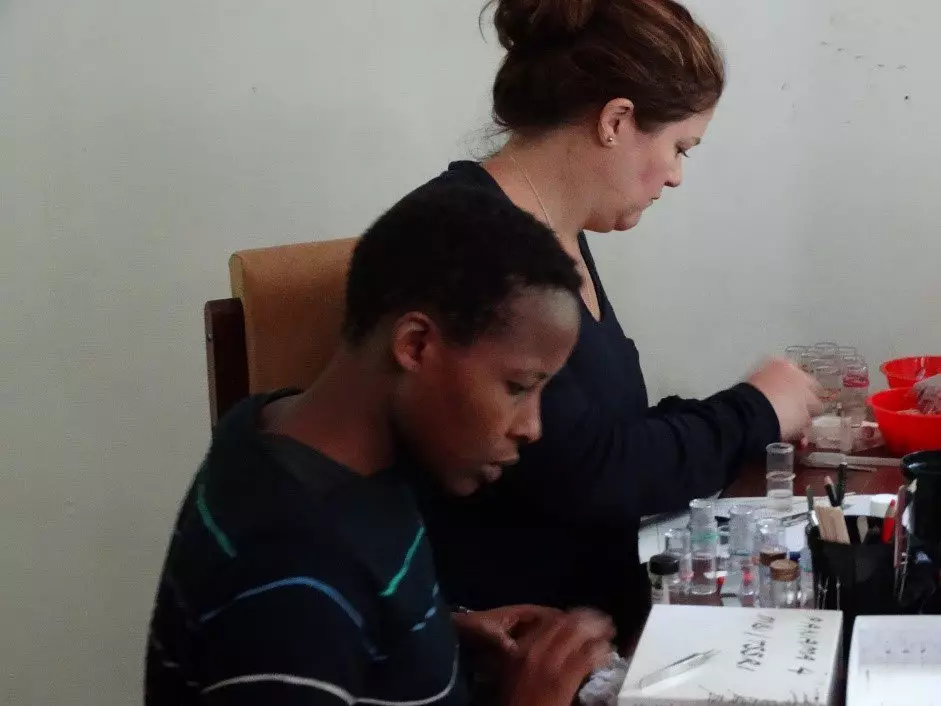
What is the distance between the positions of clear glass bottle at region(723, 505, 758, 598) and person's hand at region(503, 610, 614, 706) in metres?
0.15

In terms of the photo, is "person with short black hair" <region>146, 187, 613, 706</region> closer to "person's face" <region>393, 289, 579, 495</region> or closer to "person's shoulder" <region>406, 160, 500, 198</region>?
"person's face" <region>393, 289, 579, 495</region>

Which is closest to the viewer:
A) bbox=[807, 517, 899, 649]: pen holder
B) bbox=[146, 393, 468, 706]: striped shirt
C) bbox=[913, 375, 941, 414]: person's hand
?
bbox=[146, 393, 468, 706]: striped shirt

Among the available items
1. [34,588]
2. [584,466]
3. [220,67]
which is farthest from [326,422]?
[34,588]

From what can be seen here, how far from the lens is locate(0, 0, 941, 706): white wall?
65.2 inches

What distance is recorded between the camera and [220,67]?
1.69 m

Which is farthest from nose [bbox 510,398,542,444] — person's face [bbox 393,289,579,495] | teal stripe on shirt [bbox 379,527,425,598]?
teal stripe on shirt [bbox 379,527,425,598]

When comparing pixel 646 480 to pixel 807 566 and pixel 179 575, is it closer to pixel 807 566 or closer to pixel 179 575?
pixel 807 566

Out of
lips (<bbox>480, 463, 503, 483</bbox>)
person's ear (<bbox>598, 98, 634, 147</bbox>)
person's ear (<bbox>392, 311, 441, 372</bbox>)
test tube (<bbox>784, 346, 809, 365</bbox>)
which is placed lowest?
test tube (<bbox>784, 346, 809, 365</bbox>)

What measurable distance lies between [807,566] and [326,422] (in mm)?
513

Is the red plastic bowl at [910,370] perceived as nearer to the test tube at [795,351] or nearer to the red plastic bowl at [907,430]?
the red plastic bowl at [907,430]

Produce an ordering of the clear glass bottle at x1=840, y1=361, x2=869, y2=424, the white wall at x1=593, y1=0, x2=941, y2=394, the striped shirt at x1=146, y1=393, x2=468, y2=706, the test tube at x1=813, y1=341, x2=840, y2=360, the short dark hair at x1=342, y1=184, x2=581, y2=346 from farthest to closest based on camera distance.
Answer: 1. the white wall at x1=593, y1=0, x2=941, y2=394
2. the test tube at x1=813, y1=341, x2=840, y2=360
3. the clear glass bottle at x1=840, y1=361, x2=869, y2=424
4. the short dark hair at x1=342, y1=184, x2=581, y2=346
5. the striped shirt at x1=146, y1=393, x2=468, y2=706

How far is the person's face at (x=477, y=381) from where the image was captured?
780 mm

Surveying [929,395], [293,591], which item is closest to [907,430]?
[929,395]

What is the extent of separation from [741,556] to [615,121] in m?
0.50
